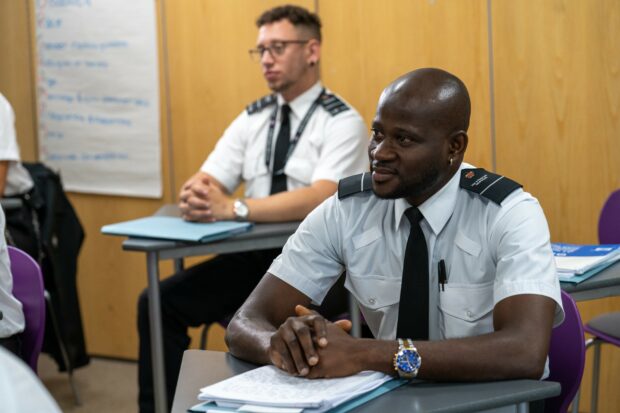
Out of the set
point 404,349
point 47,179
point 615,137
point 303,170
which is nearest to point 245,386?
point 404,349

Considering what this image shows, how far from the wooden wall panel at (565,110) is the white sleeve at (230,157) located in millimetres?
1004

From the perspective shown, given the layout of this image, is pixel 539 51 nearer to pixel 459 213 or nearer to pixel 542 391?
pixel 459 213

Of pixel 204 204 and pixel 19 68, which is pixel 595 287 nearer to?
pixel 204 204

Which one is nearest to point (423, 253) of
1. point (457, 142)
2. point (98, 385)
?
point (457, 142)

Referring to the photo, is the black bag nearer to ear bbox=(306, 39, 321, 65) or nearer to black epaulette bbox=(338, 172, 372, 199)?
ear bbox=(306, 39, 321, 65)

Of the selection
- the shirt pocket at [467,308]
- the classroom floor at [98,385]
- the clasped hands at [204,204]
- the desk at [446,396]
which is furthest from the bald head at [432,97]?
the classroom floor at [98,385]

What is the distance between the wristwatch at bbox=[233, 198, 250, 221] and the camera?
338 centimetres

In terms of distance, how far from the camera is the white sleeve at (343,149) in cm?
356

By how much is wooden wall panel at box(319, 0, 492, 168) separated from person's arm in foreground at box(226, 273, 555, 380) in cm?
199

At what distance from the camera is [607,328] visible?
3.01 metres

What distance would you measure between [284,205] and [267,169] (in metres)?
0.37

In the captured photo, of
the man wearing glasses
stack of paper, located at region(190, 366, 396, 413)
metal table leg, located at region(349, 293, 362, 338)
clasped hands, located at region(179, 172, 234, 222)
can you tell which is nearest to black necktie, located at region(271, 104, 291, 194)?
the man wearing glasses

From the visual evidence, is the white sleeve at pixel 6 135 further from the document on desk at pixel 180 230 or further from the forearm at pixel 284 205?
the forearm at pixel 284 205

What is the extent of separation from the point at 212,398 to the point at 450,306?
636mm
